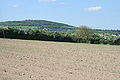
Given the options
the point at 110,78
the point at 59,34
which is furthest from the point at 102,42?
the point at 110,78

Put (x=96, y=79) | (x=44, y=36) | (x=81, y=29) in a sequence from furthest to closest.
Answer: (x=81, y=29)
(x=44, y=36)
(x=96, y=79)

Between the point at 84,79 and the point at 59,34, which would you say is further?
the point at 59,34

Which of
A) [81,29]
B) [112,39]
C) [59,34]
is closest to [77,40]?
[59,34]

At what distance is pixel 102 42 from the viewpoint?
59781mm

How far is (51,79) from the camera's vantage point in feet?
35.5

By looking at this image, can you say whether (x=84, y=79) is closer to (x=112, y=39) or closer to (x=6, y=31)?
(x=112, y=39)

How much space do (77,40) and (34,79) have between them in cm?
5305

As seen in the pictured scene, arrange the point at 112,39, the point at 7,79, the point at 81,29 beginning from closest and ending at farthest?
1. the point at 7,79
2. the point at 112,39
3. the point at 81,29

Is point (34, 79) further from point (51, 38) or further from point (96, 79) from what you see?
point (51, 38)

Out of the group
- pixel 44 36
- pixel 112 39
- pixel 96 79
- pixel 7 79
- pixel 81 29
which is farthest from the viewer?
pixel 81 29

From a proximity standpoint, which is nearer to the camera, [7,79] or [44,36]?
[7,79]

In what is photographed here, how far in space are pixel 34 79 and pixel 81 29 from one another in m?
77.4

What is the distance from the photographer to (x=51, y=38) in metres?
62.9

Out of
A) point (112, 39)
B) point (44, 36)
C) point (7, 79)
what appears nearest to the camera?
point (7, 79)
